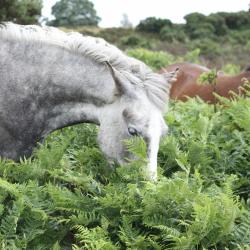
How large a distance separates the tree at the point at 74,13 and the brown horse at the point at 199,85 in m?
40.4

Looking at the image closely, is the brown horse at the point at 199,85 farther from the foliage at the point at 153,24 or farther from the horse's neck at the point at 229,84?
the foliage at the point at 153,24

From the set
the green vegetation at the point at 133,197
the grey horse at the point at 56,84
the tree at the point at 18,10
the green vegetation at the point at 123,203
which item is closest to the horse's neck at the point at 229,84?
the green vegetation at the point at 133,197

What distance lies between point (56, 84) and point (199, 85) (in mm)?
5321

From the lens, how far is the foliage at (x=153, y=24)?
43.5 meters

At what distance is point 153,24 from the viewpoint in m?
43.5

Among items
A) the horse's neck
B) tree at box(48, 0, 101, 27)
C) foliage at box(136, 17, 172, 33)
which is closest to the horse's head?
the horse's neck

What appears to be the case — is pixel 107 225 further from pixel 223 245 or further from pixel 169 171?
pixel 169 171

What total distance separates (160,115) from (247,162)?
36.0 inches

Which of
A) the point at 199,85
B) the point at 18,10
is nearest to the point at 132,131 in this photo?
the point at 199,85

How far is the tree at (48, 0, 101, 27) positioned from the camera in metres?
51.9

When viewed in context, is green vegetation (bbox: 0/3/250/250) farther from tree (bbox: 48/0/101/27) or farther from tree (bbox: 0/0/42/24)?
tree (bbox: 48/0/101/27)

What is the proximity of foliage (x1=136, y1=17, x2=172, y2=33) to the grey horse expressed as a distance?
39016mm

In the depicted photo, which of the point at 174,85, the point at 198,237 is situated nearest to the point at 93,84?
the point at 198,237

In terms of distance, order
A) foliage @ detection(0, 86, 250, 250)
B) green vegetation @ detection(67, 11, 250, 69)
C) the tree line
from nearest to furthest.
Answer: foliage @ detection(0, 86, 250, 250) < green vegetation @ detection(67, 11, 250, 69) < the tree line
